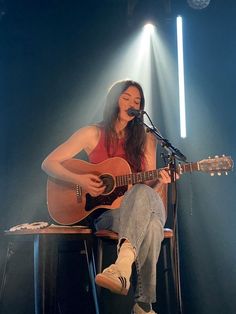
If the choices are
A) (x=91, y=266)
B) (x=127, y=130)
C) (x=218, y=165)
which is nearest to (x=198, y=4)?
(x=127, y=130)

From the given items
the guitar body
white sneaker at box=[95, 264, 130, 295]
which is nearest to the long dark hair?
the guitar body

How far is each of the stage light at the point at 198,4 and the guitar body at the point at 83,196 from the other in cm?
142

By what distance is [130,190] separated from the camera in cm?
180

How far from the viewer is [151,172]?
6.72 ft

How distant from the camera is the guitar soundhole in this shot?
6.93 ft

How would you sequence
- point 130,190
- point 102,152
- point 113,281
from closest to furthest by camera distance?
point 113,281 < point 130,190 < point 102,152

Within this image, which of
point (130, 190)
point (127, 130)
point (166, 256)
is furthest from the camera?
point (127, 130)

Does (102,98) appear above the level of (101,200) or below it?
above

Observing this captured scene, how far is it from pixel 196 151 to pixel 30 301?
1.45 meters

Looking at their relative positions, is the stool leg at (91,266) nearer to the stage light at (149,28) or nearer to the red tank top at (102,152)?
the red tank top at (102,152)

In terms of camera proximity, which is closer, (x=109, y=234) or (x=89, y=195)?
(x=109, y=234)

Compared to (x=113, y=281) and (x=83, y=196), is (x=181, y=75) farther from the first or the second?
(x=113, y=281)

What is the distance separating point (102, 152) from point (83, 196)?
367mm

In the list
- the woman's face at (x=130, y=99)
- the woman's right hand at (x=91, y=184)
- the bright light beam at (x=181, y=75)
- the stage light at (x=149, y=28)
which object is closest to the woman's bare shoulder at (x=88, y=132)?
the woman's face at (x=130, y=99)
